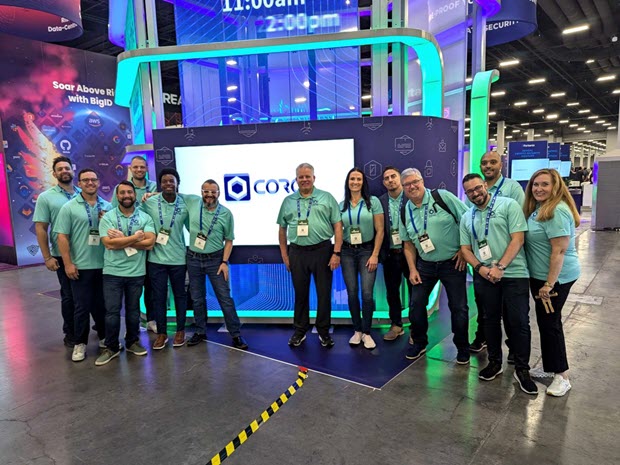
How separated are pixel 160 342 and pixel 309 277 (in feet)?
4.68

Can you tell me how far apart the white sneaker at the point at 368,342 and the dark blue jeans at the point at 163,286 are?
161 centimetres

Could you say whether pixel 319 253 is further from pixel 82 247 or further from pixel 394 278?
pixel 82 247

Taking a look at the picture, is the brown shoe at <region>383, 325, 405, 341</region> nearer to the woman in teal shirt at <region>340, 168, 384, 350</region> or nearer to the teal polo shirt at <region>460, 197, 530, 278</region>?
the woman in teal shirt at <region>340, 168, 384, 350</region>

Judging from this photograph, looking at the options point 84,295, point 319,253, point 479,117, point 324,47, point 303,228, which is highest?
point 324,47

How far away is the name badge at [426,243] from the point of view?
296 centimetres

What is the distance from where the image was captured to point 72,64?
323 inches

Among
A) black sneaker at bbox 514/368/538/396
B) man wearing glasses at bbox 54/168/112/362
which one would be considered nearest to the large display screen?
man wearing glasses at bbox 54/168/112/362

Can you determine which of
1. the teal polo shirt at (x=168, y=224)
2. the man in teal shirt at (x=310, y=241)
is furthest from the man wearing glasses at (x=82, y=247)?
the man in teal shirt at (x=310, y=241)

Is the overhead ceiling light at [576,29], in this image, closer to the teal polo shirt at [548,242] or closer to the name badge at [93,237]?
the teal polo shirt at [548,242]

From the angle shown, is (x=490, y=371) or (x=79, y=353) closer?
(x=490, y=371)

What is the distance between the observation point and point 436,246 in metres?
2.97

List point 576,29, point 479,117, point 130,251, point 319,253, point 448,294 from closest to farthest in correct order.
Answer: point 448,294, point 130,251, point 319,253, point 479,117, point 576,29

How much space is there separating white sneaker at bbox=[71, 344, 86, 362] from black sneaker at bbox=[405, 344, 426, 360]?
105 inches

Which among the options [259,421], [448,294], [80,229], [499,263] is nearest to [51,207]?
[80,229]
